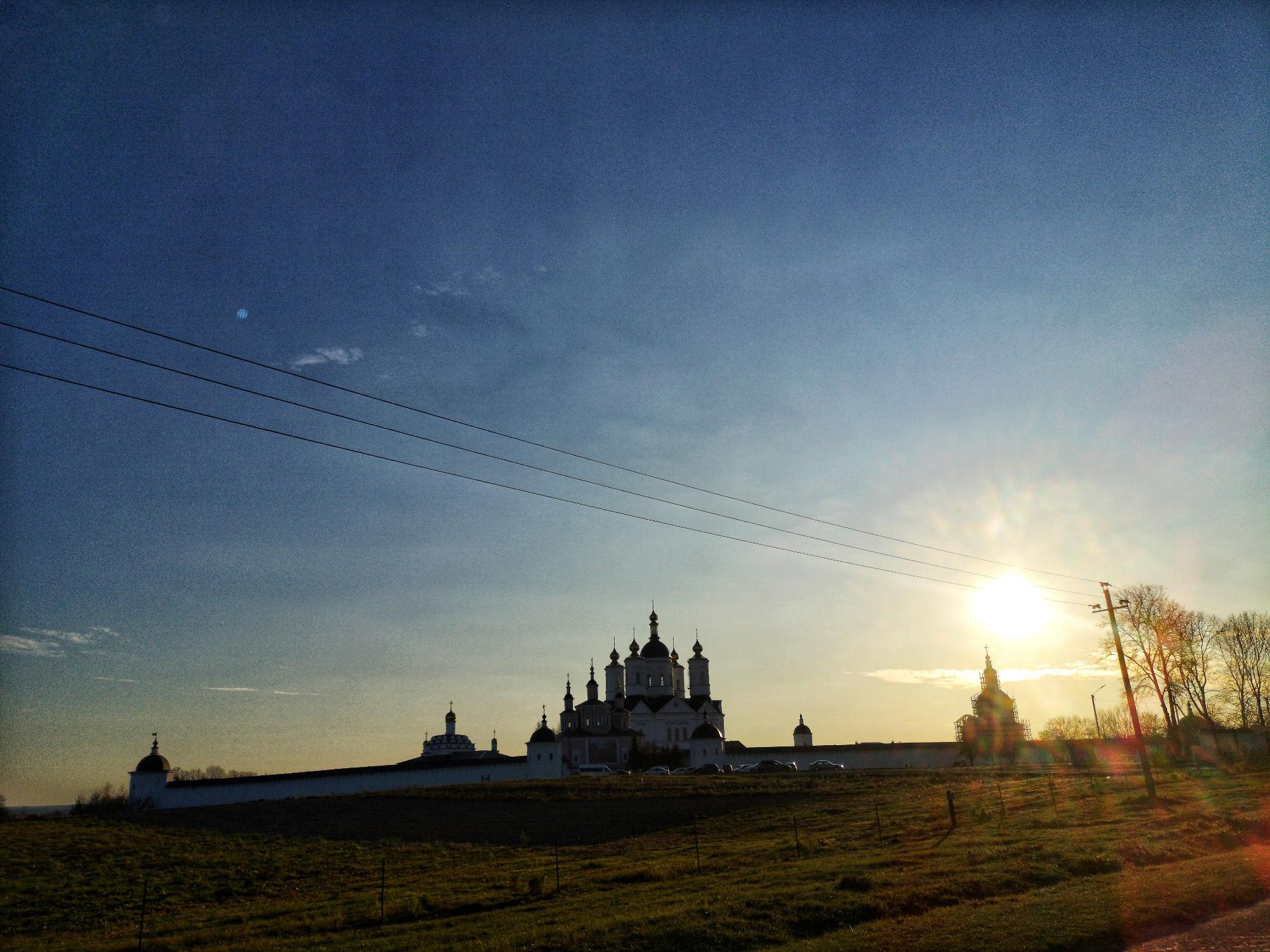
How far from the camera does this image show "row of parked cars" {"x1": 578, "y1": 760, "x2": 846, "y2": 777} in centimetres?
7150

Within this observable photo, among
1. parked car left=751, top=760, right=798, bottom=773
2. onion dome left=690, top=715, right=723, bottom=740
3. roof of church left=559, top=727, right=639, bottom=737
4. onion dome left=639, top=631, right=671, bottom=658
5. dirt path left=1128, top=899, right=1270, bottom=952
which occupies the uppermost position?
onion dome left=639, top=631, right=671, bottom=658

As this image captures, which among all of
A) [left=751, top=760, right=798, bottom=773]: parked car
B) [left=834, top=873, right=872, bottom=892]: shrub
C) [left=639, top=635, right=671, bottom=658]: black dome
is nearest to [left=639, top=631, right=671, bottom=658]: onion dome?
[left=639, top=635, right=671, bottom=658]: black dome

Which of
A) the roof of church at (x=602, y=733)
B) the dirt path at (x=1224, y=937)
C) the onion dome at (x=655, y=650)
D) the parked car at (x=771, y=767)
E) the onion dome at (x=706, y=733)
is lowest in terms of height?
the dirt path at (x=1224, y=937)

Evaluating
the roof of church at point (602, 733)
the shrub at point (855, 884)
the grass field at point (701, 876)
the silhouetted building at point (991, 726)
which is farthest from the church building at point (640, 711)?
the shrub at point (855, 884)

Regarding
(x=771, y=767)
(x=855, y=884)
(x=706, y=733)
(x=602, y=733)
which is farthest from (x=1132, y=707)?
(x=602, y=733)

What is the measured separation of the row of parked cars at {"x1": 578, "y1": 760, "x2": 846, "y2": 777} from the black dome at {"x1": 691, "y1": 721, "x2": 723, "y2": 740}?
3.76 meters

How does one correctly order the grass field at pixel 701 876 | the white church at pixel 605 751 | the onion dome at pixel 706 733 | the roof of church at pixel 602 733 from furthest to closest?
the roof of church at pixel 602 733, the onion dome at pixel 706 733, the white church at pixel 605 751, the grass field at pixel 701 876

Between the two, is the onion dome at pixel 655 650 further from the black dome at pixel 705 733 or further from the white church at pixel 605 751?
the black dome at pixel 705 733

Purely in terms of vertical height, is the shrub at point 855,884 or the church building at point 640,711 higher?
the church building at point 640,711

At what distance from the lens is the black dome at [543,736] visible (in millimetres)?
85562

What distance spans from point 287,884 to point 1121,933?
74.5 feet

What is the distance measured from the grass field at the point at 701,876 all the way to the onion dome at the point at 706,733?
1676 inches

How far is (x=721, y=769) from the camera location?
76.2 meters

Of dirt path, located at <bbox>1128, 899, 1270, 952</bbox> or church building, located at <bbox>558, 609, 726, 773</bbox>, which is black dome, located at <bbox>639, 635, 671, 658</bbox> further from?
dirt path, located at <bbox>1128, 899, 1270, 952</bbox>
